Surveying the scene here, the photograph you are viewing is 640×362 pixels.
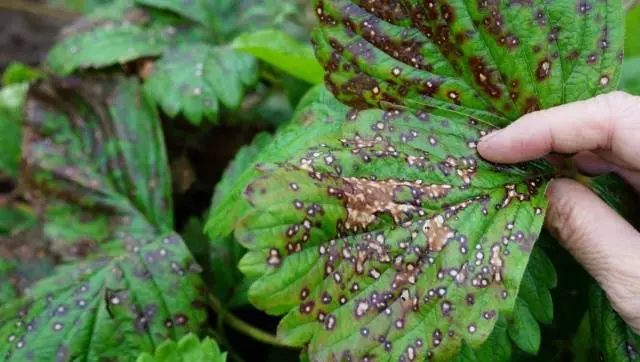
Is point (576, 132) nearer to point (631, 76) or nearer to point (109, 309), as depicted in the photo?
point (631, 76)

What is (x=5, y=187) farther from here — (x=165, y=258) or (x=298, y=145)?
(x=298, y=145)

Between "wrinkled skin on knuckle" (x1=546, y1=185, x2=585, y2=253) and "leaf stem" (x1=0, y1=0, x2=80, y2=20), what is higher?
"wrinkled skin on knuckle" (x1=546, y1=185, x2=585, y2=253)

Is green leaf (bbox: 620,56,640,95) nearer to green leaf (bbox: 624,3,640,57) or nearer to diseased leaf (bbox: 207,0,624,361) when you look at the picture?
green leaf (bbox: 624,3,640,57)

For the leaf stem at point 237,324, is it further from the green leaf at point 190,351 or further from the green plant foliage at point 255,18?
the green plant foliage at point 255,18

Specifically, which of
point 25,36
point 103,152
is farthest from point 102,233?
point 25,36

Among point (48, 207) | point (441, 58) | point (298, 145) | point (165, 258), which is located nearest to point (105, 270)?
point (165, 258)

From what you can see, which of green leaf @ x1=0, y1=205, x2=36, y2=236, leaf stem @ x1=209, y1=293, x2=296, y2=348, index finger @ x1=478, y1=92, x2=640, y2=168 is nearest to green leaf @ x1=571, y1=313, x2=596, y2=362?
index finger @ x1=478, y1=92, x2=640, y2=168

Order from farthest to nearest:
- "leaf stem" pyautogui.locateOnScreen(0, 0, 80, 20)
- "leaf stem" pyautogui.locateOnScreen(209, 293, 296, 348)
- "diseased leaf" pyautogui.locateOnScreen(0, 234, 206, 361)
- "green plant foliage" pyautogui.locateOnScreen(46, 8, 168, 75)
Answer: "leaf stem" pyautogui.locateOnScreen(0, 0, 80, 20), "green plant foliage" pyautogui.locateOnScreen(46, 8, 168, 75), "leaf stem" pyautogui.locateOnScreen(209, 293, 296, 348), "diseased leaf" pyautogui.locateOnScreen(0, 234, 206, 361)
